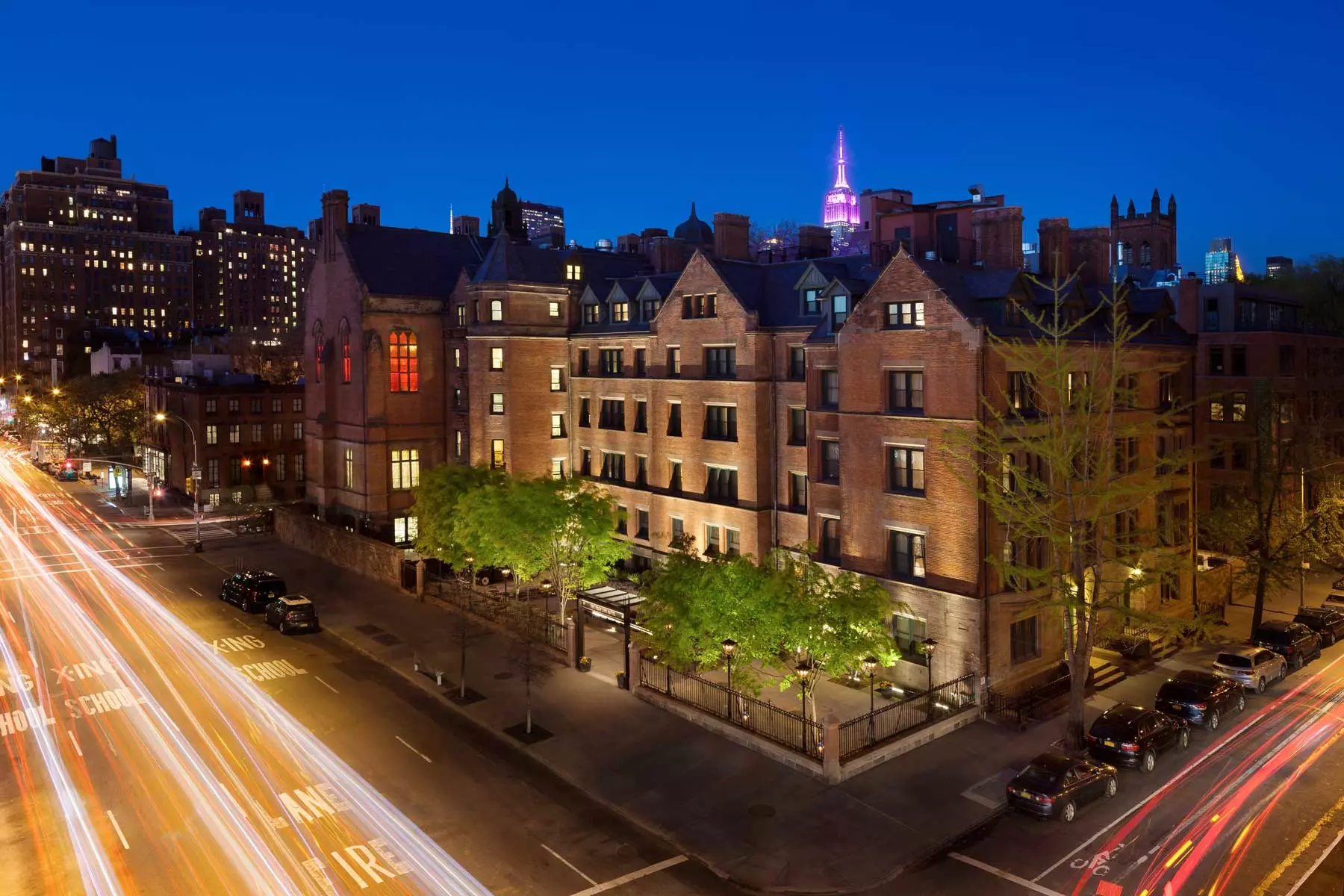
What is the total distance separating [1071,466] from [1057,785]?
1177 cm

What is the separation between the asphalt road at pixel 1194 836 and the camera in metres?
22.0

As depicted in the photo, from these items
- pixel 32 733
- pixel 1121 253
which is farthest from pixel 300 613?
pixel 1121 253

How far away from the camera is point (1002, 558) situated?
3425 centimetres

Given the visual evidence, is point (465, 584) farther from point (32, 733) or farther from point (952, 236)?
point (952, 236)

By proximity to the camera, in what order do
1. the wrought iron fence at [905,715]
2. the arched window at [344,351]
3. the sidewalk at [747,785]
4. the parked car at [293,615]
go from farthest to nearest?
the arched window at [344,351] → the parked car at [293,615] → the wrought iron fence at [905,715] → the sidewalk at [747,785]

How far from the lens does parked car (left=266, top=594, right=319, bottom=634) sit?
4338 centimetres

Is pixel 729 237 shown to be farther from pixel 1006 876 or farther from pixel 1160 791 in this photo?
pixel 1006 876

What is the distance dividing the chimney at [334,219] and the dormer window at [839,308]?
37.8m

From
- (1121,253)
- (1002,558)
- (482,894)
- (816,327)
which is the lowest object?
(482,894)

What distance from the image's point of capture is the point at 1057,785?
25.1 m

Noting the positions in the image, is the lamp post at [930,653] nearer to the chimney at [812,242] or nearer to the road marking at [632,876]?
the road marking at [632,876]

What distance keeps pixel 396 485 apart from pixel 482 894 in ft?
149

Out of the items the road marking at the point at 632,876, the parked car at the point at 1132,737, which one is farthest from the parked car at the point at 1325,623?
the road marking at the point at 632,876

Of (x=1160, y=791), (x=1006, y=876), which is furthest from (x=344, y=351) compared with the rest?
(x=1160, y=791)
